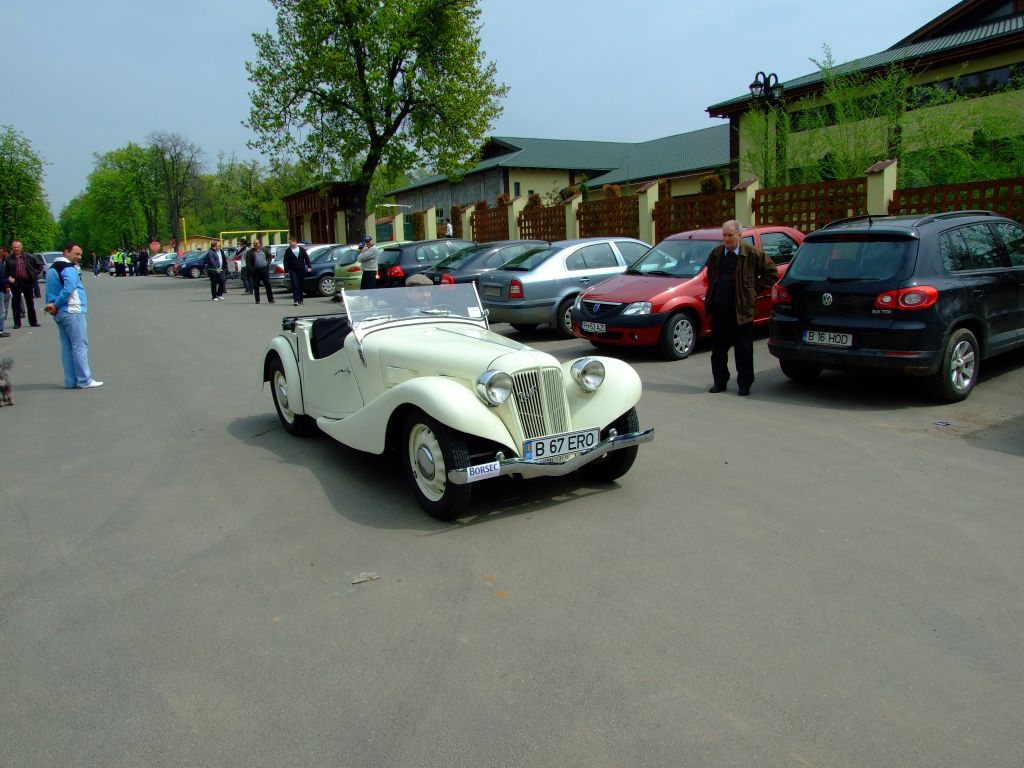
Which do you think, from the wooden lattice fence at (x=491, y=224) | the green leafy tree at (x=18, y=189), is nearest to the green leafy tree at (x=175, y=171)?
the green leafy tree at (x=18, y=189)

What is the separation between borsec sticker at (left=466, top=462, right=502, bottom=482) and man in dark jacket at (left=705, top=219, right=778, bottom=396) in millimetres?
4397

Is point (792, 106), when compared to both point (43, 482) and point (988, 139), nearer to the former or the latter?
point (988, 139)

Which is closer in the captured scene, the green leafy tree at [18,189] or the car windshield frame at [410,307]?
the car windshield frame at [410,307]

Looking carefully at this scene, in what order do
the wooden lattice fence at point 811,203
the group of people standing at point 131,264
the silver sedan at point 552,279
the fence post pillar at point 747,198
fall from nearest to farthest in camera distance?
1. the silver sedan at point 552,279
2. the wooden lattice fence at point 811,203
3. the fence post pillar at point 747,198
4. the group of people standing at point 131,264

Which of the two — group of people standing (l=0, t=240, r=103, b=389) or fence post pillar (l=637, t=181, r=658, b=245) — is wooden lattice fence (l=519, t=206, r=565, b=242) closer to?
fence post pillar (l=637, t=181, r=658, b=245)

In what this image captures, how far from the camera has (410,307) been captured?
6680mm

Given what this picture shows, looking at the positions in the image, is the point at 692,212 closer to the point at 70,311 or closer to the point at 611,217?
the point at 611,217

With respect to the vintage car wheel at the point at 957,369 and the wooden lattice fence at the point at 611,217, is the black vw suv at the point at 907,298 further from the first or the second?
the wooden lattice fence at the point at 611,217

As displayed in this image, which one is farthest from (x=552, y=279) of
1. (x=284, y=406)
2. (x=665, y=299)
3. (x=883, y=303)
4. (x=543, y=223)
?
(x=543, y=223)

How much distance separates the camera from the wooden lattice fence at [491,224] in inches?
1130

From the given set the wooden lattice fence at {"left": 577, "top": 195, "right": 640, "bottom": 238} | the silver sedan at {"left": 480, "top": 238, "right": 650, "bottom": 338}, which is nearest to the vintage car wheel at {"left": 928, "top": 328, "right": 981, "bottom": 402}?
the silver sedan at {"left": 480, "top": 238, "right": 650, "bottom": 338}

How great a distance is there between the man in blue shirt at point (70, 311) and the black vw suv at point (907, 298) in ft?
27.7

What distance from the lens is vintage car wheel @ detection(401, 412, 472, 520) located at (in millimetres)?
4895

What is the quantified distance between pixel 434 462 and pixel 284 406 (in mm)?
2999
